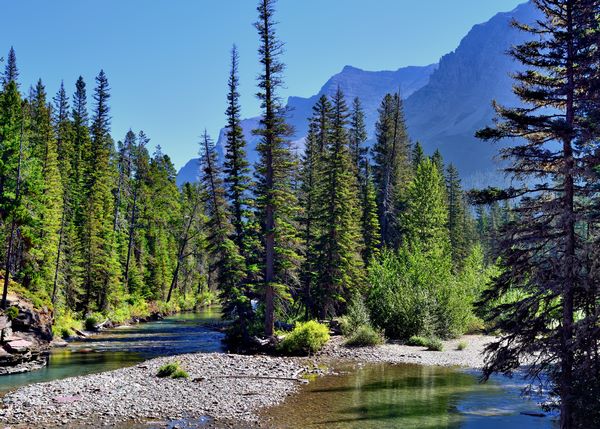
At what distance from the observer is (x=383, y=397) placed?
19516mm

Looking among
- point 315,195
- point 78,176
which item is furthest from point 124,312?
point 315,195

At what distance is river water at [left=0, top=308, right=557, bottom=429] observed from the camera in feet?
53.1

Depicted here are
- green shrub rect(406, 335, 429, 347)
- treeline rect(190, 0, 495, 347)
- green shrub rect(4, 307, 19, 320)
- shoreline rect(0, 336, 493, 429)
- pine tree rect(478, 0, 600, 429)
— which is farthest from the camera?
green shrub rect(406, 335, 429, 347)

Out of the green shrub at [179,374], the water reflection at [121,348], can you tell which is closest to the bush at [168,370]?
the green shrub at [179,374]

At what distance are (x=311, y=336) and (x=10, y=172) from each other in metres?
24.5

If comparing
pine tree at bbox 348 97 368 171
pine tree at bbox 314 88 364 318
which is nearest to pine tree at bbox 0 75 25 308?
pine tree at bbox 314 88 364 318

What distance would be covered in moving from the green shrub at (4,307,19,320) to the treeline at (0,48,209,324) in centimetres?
95

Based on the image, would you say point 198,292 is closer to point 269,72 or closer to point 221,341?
point 221,341

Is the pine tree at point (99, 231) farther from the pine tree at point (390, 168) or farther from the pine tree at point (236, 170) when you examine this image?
the pine tree at point (390, 168)

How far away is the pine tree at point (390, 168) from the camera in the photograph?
56500 mm

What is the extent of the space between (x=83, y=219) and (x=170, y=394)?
125 feet

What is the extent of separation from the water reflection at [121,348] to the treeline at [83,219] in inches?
178

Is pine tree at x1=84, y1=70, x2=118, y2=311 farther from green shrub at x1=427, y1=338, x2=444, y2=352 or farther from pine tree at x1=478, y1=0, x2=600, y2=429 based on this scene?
pine tree at x1=478, y1=0, x2=600, y2=429

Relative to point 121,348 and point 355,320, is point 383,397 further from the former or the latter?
point 121,348
